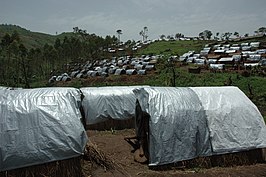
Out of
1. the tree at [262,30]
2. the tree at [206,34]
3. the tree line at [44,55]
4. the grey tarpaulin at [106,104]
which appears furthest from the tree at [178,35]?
the grey tarpaulin at [106,104]

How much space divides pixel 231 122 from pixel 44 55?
50293mm

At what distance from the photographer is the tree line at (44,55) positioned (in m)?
43.3

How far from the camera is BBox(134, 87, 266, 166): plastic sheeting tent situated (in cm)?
852

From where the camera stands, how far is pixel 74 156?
742cm

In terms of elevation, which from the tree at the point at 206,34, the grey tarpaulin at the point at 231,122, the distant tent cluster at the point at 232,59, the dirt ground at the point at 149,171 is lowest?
the dirt ground at the point at 149,171

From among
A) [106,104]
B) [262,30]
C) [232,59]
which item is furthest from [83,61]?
[262,30]

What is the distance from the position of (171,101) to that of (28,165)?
466cm

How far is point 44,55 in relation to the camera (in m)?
54.5

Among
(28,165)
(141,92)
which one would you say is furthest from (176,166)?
(28,165)

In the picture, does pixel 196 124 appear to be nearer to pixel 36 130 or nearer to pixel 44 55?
pixel 36 130

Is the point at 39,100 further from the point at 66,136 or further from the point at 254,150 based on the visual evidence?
the point at 254,150

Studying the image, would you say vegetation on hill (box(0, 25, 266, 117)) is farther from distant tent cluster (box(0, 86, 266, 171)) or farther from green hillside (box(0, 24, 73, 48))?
green hillside (box(0, 24, 73, 48))

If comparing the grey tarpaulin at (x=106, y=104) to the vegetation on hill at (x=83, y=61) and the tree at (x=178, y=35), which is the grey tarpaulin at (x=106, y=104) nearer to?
the vegetation on hill at (x=83, y=61)

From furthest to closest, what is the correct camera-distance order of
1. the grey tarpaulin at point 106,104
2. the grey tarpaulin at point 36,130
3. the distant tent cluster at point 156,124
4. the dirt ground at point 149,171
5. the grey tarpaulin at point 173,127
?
the grey tarpaulin at point 106,104
the grey tarpaulin at point 173,127
the dirt ground at point 149,171
the distant tent cluster at point 156,124
the grey tarpaulin at point 36,130
